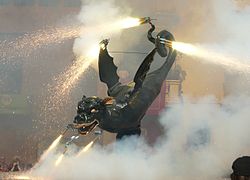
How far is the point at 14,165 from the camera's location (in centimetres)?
1038

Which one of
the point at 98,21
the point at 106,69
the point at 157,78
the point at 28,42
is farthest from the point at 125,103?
the point at 28,42

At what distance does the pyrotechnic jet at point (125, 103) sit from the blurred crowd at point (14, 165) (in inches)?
170

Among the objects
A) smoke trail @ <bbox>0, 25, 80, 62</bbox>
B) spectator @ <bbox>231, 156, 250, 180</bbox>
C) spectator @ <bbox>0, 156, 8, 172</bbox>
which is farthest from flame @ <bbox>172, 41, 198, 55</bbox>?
smoke trail @ <bbox>0, 25, 80, 62</bbox>

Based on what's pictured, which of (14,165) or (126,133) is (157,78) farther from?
(14,165)

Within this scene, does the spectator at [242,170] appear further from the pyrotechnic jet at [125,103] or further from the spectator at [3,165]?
the spectator at [3,165]

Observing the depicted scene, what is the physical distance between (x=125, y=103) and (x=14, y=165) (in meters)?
5.67

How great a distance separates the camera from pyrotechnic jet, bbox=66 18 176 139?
17.4ft

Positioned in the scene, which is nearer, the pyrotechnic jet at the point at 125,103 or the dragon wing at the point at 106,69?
the pyrotechnic jet at the point at 125,103

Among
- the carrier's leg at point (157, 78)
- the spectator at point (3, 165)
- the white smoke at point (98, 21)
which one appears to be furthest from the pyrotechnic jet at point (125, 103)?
the spectator at point (3, 165)

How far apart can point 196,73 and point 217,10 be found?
2680 millimetres

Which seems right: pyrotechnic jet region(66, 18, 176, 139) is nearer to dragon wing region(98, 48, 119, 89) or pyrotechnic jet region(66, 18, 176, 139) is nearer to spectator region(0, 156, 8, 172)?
dragon wing region(98, 48, 119, 89)

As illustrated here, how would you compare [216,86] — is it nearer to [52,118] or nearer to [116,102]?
[52,118]

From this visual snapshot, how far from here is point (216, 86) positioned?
46.3ft

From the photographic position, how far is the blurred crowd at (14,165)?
9.98 metres
